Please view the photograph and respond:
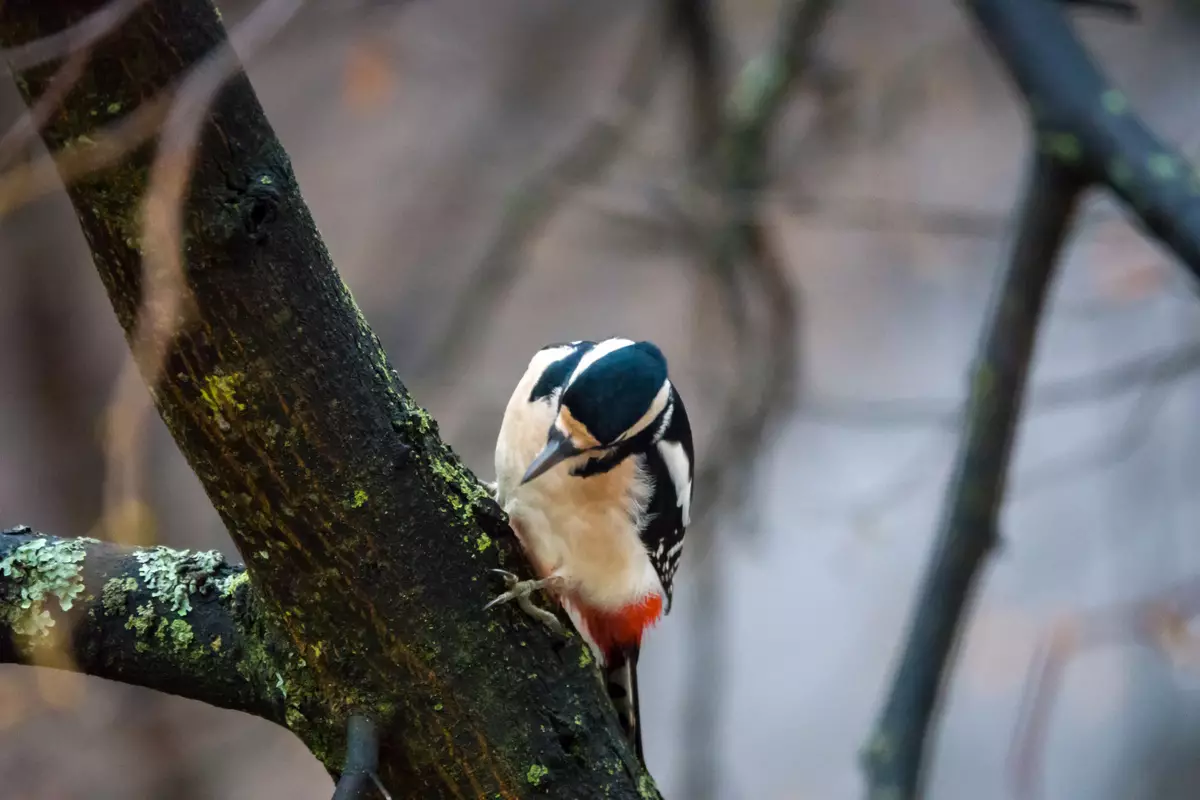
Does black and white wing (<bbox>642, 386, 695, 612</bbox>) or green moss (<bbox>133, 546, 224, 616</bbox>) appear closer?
green moss (<bbox>133, 546, 224, 616</bbox>)

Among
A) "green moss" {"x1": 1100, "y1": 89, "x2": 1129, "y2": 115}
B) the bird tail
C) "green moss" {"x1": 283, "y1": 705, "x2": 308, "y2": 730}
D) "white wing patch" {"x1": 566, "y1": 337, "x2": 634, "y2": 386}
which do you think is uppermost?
"green moss" {"x1": 1100, "y1": 89, "x2": 1129, "y2": 115}

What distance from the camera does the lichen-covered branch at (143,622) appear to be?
2.77ft

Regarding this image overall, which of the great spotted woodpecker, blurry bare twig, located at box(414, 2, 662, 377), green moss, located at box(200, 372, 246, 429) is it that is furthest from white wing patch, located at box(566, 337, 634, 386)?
blurry bare twig, located at box(414, 2, 662, 377)

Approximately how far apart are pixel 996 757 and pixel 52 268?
128 inches

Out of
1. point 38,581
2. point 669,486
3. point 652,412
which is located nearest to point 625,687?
point 669,486

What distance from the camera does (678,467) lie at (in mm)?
1374

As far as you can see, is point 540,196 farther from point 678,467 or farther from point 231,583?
point 231,583

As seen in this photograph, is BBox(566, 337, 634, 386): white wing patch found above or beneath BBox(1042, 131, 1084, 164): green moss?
beneath

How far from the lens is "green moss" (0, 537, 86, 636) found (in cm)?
84

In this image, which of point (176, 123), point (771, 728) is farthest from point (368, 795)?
point (771, 728)

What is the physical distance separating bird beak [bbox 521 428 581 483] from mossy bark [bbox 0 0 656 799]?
0.25m

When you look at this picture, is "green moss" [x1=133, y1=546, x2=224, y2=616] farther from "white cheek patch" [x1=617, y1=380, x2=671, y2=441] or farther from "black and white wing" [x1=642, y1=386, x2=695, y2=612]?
"black and white wing" [x1=642, y1=386, x2=695, y2=612]

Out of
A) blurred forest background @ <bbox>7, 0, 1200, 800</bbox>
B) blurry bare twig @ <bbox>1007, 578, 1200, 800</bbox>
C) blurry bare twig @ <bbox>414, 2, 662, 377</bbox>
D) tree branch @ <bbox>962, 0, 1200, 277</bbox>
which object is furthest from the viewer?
blurred forest background @ <bbox>7, 0, 1200, 800</bbox>

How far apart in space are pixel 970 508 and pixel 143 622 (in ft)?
3.43
